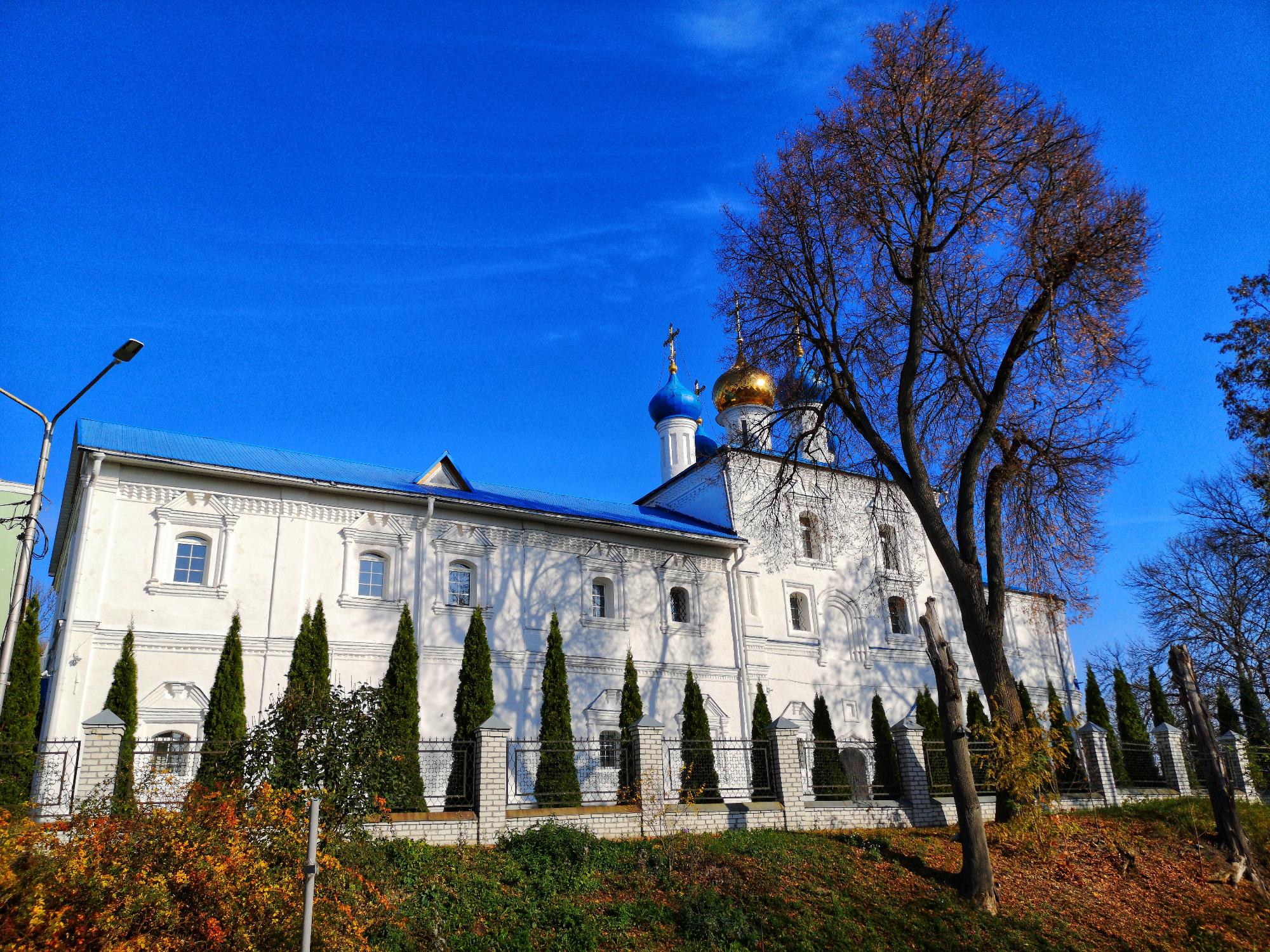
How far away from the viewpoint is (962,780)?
12.5 metres

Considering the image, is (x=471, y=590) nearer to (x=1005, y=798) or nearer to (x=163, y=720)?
(x=163, y=720)

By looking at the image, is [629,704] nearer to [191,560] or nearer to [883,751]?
[883,751]

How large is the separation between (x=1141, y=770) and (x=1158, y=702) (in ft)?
18.8

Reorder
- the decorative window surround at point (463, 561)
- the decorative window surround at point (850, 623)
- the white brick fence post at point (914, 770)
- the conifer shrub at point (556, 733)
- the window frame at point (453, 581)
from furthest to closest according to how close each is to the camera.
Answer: the decorative window surround at point (850, 623) → the window frame at point (453, 581) → the decorative window surround at point (463, 561) → the conifer shrub at point (556, 733) → the white brick fence post at point (914, 770)

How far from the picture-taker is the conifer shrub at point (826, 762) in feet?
52.1

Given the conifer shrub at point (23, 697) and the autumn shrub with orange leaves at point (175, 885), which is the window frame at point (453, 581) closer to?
the conifer shrub at point (23, 697)

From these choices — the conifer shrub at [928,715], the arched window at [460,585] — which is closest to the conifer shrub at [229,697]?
the arched window at [460,585]

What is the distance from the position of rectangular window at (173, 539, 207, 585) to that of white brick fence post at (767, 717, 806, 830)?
10342 mm

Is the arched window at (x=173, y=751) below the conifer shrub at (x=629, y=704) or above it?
below

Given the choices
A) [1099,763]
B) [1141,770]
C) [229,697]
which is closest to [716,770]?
[1099,763]

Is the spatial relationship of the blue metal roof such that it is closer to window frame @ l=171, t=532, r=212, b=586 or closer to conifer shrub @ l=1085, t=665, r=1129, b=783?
window frame @ l=171, t=532, r=212, b=586

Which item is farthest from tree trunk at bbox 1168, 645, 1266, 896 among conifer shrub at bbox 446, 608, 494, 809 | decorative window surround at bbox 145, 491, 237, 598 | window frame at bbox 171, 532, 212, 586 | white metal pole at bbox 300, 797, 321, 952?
window frame at bbox 171, 532, 212, 586

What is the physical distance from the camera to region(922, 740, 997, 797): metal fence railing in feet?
51.4

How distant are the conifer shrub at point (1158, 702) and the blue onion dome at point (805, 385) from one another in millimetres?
15963
